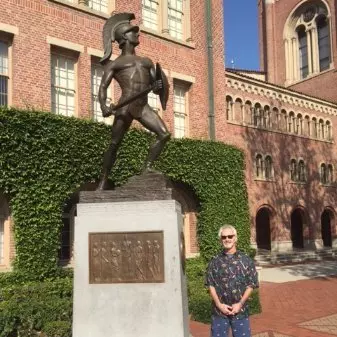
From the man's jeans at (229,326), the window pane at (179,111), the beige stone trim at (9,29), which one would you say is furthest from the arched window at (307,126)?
the man's jeans at (229,326)

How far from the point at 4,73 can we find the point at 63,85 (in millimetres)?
1865

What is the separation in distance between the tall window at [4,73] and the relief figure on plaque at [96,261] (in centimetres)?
870

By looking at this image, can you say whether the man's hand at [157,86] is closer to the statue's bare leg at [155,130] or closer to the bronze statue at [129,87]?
the bronze statue at [129,87]

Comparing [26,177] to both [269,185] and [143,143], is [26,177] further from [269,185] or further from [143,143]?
[269,185]

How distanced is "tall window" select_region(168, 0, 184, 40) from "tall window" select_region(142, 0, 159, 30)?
0.59 meters

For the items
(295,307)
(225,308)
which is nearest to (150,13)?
(295,307)

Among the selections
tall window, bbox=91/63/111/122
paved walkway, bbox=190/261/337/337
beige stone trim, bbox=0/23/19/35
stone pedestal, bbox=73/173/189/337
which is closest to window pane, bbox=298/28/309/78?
paved walkway, bbox=190/261/337/337

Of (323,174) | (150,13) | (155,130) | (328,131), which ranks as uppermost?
(150,13)

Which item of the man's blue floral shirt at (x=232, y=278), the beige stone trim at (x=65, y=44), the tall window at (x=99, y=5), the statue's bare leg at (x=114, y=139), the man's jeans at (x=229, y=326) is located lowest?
the man's jeans at (x=229, y=326)

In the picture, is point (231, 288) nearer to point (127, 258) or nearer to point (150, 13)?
point (127, 258)

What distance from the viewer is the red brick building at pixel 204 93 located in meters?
13.6

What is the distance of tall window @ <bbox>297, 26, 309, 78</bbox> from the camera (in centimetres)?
3531

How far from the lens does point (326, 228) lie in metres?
29.8

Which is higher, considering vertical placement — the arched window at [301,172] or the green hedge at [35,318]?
the arched window at [301,172]
